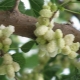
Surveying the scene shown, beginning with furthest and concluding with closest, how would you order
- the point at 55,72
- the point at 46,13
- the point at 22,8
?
the point at 55,72, the point at 22,8, the point at 46,13

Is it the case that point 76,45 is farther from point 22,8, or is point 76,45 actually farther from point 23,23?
point 22,8

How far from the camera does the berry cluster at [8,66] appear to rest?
2.62ft

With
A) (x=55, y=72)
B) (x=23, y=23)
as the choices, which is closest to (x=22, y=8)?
(x=23, y=23)

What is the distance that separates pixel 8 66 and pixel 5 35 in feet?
0.29

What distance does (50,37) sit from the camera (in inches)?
30.8

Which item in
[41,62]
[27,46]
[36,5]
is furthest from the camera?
[41,62]

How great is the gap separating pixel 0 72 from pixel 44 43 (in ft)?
0.49

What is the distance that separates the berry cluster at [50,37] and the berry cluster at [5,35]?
7cm

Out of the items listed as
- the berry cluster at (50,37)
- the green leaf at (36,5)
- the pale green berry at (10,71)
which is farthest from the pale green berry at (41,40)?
the green leaf at (36,5)

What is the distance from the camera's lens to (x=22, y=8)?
101 centimetres

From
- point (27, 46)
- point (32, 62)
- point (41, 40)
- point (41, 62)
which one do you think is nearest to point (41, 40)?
point (41, 40)

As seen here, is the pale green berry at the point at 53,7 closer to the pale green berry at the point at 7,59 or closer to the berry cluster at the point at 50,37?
the berry cluster at the point at 50,37

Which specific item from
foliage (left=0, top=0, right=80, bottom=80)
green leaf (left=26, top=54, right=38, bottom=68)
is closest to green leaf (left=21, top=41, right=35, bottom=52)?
foliage (left=0, top=0, right=80, bottom=80)

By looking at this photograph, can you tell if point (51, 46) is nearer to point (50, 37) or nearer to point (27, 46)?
point (50, 37)
